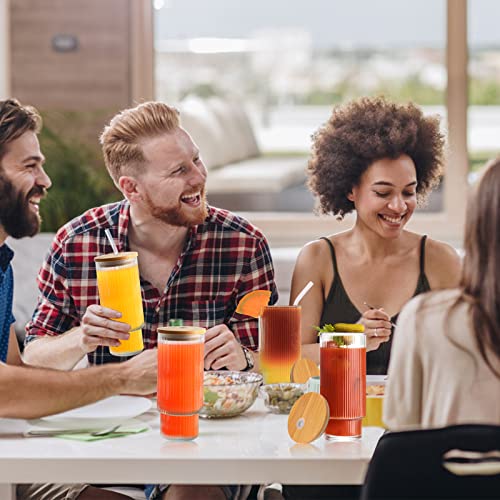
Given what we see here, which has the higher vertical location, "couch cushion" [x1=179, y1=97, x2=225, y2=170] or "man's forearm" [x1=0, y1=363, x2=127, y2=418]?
"couch cushion" [x1=179, y1=97, x2=225, y2=170]

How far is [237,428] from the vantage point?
5.74 feet

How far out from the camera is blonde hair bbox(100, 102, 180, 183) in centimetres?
243

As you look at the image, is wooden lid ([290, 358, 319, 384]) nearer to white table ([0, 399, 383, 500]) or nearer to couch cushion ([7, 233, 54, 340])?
white table ([0, 399, 383, 500])

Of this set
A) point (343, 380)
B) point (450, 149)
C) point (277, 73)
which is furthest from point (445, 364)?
point (277, 73)

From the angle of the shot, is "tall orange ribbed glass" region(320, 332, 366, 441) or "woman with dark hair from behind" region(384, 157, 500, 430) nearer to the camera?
"woman with dark hair from behind" region(384, 157, 500, 430)

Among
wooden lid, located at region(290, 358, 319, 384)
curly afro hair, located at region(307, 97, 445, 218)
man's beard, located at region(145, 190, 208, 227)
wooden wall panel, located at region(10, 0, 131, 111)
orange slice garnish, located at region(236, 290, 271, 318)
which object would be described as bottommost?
wooden lid, located at region(290, 358, 319, 384)

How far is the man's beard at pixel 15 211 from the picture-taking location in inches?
88.6

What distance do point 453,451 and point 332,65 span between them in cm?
381

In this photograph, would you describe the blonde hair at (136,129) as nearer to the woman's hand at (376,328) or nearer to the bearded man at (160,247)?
the bearded man at (160,247)

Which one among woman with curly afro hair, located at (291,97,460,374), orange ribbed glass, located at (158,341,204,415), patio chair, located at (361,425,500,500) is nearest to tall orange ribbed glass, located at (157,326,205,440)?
orange ribbed glass, located at (158,341,204,415)

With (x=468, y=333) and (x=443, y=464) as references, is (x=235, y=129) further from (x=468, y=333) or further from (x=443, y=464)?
(x=443, y=464)

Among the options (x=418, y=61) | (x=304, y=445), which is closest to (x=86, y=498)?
(x=304, y=445)

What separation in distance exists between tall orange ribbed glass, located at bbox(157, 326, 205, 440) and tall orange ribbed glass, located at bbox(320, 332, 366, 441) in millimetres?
229

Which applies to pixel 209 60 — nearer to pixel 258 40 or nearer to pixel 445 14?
pixel 258 40
